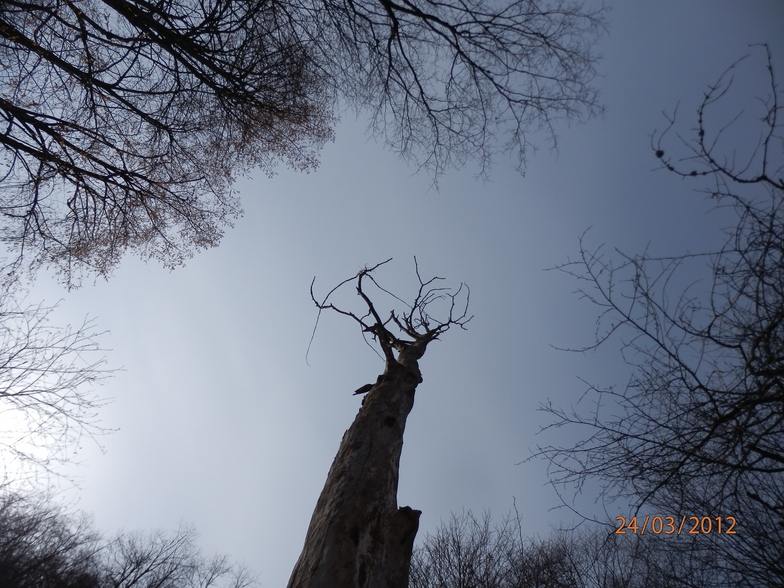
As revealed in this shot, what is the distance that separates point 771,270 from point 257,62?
467 centimetres

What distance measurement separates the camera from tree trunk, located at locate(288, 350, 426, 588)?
5.82 feet

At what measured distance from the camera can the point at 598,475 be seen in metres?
2.95

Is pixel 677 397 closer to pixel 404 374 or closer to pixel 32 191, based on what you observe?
pixel 404 374

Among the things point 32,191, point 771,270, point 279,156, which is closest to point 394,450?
point 771,270

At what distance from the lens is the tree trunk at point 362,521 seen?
5.82 feet

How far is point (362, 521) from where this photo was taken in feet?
6.59
